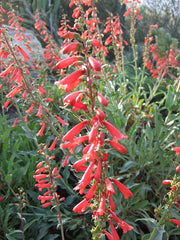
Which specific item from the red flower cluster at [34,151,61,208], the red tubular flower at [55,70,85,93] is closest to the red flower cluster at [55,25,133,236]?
the red tubular flower at [55,70,85,93]

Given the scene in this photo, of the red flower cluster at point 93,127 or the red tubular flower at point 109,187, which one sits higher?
the red flower cluster at point 93,127

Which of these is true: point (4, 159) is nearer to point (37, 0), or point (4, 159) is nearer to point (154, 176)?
point (154, 176)

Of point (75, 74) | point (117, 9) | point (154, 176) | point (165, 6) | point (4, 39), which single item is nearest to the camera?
point (75, 74)

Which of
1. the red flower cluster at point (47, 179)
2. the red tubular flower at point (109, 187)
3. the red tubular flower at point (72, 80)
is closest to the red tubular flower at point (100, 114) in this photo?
the red tubular flower at point (72, 80)

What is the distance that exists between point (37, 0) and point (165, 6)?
27.7 ft

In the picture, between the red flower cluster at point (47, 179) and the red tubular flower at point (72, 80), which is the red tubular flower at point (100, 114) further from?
the red flower cluster at point (47, 179)

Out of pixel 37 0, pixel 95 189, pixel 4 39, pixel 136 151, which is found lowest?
pixel 136 151

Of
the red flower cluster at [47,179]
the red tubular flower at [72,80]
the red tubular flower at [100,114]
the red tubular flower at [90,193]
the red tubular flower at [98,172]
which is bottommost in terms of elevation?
the red flower cluster at [47,179]

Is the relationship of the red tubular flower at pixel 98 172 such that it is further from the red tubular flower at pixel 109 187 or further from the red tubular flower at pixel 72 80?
the red tubular flower at pixel 72 80

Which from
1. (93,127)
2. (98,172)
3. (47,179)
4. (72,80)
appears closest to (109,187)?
(98,172)

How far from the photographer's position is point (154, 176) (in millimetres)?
2988

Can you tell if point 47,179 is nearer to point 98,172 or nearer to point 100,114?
point 98,172

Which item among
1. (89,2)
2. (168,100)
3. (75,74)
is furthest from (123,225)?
(89,2)

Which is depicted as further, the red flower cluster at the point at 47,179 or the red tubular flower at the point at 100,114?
the red flower cluster at the point at 47,179
